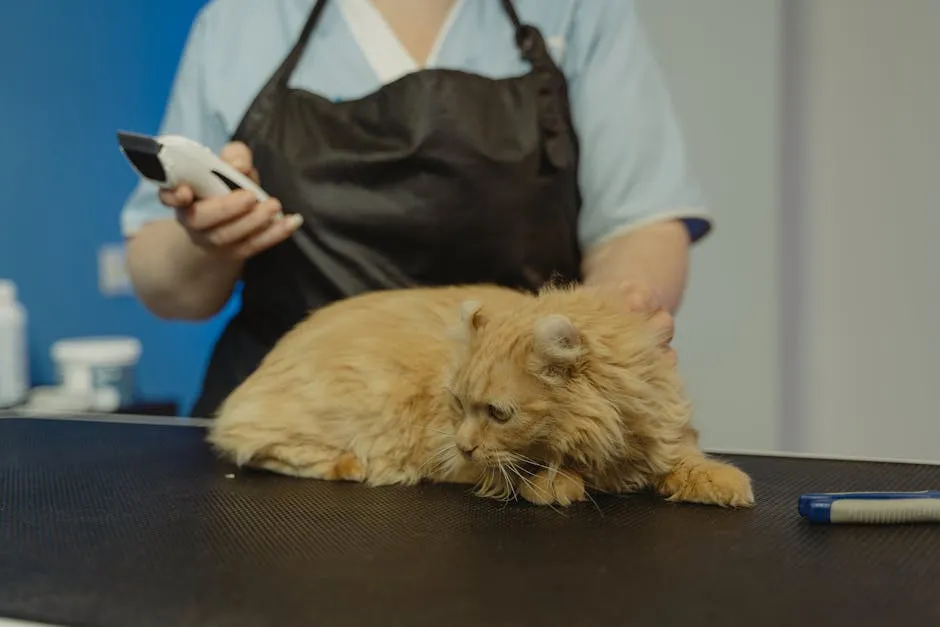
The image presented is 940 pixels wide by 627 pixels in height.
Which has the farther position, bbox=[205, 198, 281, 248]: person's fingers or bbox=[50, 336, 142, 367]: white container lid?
bbox=[50, 336, 142, 367]: white container lid

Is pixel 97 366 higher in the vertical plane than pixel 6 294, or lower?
lower

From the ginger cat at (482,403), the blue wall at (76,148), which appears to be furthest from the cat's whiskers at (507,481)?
the blue wall at (76,148)

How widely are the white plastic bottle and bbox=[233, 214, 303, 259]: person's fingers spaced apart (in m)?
1.08

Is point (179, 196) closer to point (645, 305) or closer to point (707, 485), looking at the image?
point (645, 305)

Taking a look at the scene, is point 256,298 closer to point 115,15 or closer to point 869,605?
point 869,605

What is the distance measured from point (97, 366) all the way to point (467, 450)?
1.48 meters

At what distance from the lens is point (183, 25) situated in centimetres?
223

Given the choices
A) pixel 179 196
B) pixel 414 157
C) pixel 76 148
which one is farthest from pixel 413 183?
pixel 76 148

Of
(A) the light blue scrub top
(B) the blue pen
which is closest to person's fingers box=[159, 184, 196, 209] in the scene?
(A) the light blue scrub top

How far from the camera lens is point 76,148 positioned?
2158 mm

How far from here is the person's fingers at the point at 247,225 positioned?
106 cm

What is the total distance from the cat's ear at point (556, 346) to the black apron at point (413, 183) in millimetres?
447

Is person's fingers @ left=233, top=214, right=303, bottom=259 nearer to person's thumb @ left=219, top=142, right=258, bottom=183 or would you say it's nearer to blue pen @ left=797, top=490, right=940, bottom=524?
person's thumb @ left=219, top=142, right=258, bottom=183

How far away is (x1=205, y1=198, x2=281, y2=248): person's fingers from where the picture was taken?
1.06m
